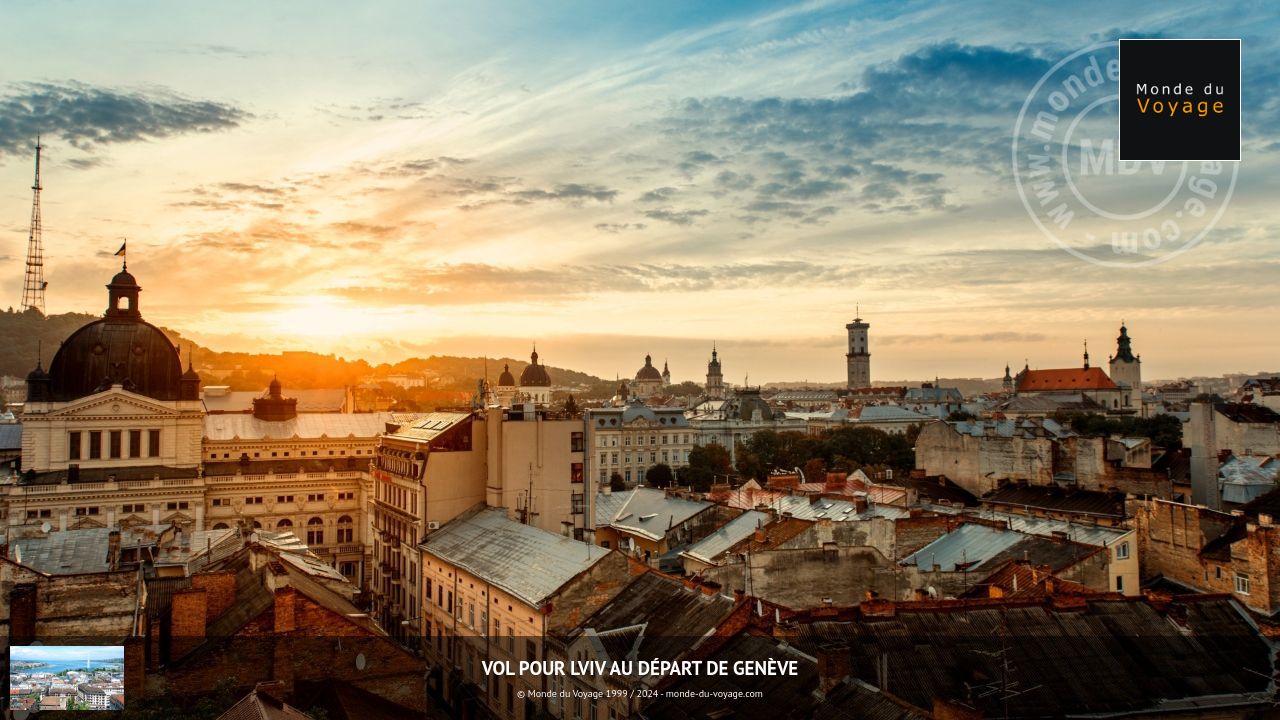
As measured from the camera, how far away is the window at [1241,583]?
3803 cm

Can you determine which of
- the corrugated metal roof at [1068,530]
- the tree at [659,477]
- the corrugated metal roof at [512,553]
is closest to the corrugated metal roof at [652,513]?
the corrugated metal roof at [512,553]

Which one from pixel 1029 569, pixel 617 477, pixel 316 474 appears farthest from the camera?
pixel 617 477

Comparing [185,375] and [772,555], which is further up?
[185,375]

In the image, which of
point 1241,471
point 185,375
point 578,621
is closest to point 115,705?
point 578,621

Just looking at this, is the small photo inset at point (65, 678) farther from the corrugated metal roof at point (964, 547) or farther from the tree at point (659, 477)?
the tree at point (659, 477)

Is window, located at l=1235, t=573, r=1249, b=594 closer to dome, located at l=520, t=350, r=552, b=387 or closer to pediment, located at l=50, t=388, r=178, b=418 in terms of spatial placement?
pediment, located at l=50, t=388, r=178, b=418

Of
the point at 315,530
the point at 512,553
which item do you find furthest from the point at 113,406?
the point at 512,553

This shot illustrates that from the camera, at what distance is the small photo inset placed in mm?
20141

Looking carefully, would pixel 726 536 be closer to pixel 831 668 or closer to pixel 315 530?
pixel 831 668

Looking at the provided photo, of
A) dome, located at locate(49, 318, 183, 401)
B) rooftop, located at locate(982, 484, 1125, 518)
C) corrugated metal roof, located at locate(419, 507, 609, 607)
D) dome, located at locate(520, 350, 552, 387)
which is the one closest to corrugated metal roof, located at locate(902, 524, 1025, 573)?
corrugated metal roof, located at locate(419, 507, 609, 607)

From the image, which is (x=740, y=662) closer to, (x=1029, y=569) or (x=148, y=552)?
(x=1029, y=569)

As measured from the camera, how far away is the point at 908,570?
34.1 m

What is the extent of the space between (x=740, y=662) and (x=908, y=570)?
1356 cm

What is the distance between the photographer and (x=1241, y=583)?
1510 inches
